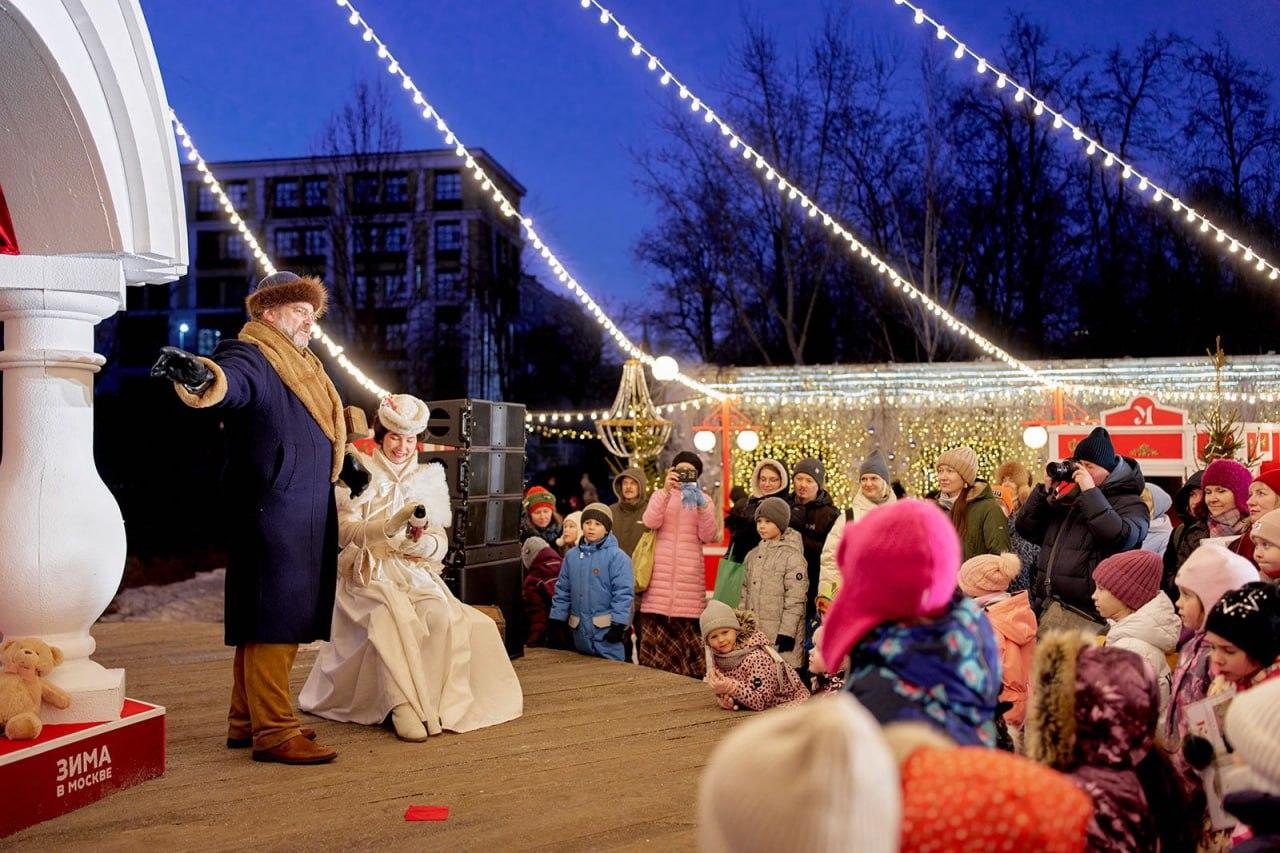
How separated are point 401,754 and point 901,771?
316cm

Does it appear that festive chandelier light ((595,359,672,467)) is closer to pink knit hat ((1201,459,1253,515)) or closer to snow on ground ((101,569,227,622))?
snow on ground ((101,569,227,622))

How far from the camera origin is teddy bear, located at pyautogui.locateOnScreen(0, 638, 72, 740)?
3.69m

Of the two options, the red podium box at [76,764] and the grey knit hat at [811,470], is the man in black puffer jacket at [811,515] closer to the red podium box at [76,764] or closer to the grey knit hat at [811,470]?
the grey knit hat at [811,470]

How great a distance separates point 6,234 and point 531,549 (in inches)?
173

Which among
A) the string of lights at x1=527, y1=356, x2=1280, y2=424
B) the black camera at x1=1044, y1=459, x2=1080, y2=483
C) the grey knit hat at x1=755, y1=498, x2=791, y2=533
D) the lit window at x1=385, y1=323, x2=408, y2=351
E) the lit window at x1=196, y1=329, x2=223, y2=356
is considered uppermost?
the lit window at x1=196, y1=329, x2=223, y2=356

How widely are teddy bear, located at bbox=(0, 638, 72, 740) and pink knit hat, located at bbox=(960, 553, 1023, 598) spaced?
11.1 ft

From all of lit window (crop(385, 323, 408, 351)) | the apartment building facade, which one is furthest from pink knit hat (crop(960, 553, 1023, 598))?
lit window (crop(385, 323, 408, 351))

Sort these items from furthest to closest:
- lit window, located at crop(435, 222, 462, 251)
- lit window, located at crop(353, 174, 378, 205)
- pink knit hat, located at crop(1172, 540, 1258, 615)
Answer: lit window, located at crop(435, 222, 462, 251)
lit window, located at crop(353, 174, 378, 205)
pink knit hat, located at crop(1172, 540, 1258, 615)

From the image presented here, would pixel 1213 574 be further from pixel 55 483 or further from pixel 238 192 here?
pixel 238 192

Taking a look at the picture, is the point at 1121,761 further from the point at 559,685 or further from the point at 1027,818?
the point at 559,685

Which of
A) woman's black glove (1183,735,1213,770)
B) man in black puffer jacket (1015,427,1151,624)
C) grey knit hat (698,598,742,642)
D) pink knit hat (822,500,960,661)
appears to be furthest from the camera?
grey knit hat (698,598,742,642)

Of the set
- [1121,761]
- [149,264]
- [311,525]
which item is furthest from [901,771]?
[149,264]

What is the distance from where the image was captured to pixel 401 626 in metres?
5.09

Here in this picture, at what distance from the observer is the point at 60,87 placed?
4.04 m
